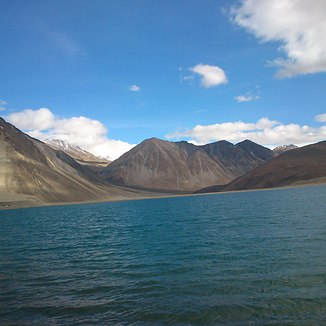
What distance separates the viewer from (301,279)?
758 inches

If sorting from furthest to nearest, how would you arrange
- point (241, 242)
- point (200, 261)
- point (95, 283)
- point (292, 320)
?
point (241, 242)
point (200, 261)
point (95, 283)
point (292, 320)

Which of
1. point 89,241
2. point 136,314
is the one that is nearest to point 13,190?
point 89,241

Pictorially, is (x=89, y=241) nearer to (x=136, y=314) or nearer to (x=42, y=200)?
(x=136, y=314)

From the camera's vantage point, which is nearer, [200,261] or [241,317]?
[241,317]

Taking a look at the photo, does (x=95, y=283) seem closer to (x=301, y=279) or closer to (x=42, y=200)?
(x=301, y=279)

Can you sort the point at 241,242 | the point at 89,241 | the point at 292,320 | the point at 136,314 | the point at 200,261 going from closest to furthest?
1. the point at 292,320
2. the point at 136,314
3. the point at 200,261
4. the point at 241,242
5. the point at 89,241

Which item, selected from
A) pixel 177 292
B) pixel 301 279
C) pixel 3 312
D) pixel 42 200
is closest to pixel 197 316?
pixel 177 292

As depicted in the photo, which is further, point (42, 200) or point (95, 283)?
point (42, 200)

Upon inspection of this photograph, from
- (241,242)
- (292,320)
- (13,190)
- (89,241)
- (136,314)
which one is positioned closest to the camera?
(292,320)

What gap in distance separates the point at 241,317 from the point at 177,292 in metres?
4.42

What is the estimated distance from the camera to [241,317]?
47.9ft

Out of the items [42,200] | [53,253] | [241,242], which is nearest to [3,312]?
[53,253]

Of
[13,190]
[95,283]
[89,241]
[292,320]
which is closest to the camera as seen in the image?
[292,320]

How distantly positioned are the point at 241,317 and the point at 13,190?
17023cm
